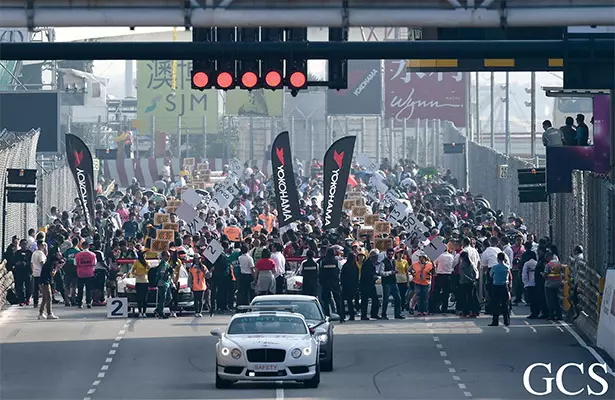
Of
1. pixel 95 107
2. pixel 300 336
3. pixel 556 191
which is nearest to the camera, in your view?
pixel 300 336

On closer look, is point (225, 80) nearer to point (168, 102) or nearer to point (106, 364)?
point (106, 364)

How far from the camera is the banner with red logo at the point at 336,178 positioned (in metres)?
37.8

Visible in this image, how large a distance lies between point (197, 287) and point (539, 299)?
6.64 m

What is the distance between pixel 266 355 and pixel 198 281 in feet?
34.9

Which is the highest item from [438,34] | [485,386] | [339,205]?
[438,34]

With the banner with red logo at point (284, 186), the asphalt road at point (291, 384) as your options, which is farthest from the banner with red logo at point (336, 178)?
the asphalt road at point (291, 384)

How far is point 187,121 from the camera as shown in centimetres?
11788

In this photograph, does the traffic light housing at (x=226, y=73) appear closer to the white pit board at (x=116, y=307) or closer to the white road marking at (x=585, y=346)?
the white road marking at (x=585, y=346)

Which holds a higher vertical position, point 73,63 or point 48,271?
point 73,63

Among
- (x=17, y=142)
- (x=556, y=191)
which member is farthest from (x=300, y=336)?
(x=17, y=142)

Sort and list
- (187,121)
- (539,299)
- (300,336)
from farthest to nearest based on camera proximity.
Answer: (187,121)
(539,299)
(300,336)

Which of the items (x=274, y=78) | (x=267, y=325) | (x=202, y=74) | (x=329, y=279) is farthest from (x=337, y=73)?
(x=329, y=279)

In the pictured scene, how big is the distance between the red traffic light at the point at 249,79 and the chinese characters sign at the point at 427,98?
74923 millimetres

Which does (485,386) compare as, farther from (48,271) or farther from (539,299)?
(48,271)
